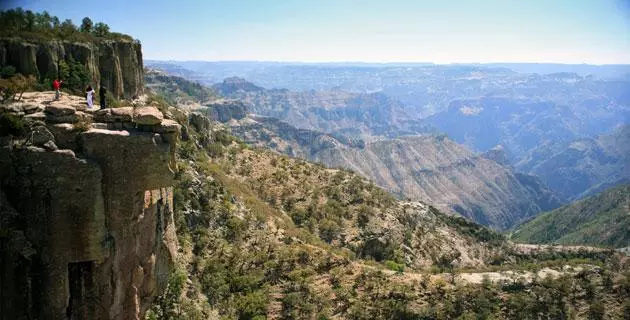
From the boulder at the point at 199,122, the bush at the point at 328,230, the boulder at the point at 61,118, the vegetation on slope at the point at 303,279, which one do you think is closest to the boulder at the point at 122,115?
the boulder at the point at 61,118

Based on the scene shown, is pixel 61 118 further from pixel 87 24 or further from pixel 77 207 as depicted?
pixel 87 24

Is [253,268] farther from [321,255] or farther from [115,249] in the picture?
[115,249]

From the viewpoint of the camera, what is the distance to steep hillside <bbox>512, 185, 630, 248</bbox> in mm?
130500

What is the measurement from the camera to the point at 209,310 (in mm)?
29125

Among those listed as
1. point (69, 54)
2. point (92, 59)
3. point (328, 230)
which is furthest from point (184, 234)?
point (92, 59)

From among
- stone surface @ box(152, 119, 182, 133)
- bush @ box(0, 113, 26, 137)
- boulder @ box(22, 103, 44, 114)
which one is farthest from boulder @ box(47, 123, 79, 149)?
stone surface @ box(152, 119, 182, 133)

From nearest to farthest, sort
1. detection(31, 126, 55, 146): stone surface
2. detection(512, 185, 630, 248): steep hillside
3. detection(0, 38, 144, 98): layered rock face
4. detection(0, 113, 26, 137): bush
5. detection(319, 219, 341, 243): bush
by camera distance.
Result: detection(0, 113, 26, 137): bush < detection(31, 126, 55, 146): stone surface < detection(0, 38, 144, 98): layered rock face < detection(319, 219, 341, 243): bush < detection(512, 185, 630, 248): steep hillside

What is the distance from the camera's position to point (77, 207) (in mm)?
18578

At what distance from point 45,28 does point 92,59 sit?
716 cm

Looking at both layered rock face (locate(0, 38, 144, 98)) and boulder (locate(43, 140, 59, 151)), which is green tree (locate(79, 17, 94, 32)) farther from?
boulder (locate(43, 140, 59, 151))

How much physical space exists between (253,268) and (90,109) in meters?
19.0

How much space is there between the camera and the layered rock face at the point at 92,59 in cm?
4409

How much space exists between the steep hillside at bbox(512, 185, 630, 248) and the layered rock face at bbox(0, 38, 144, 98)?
12454 centimetres

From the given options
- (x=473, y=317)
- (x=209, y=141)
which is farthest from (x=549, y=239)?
(x=473, y=317)
